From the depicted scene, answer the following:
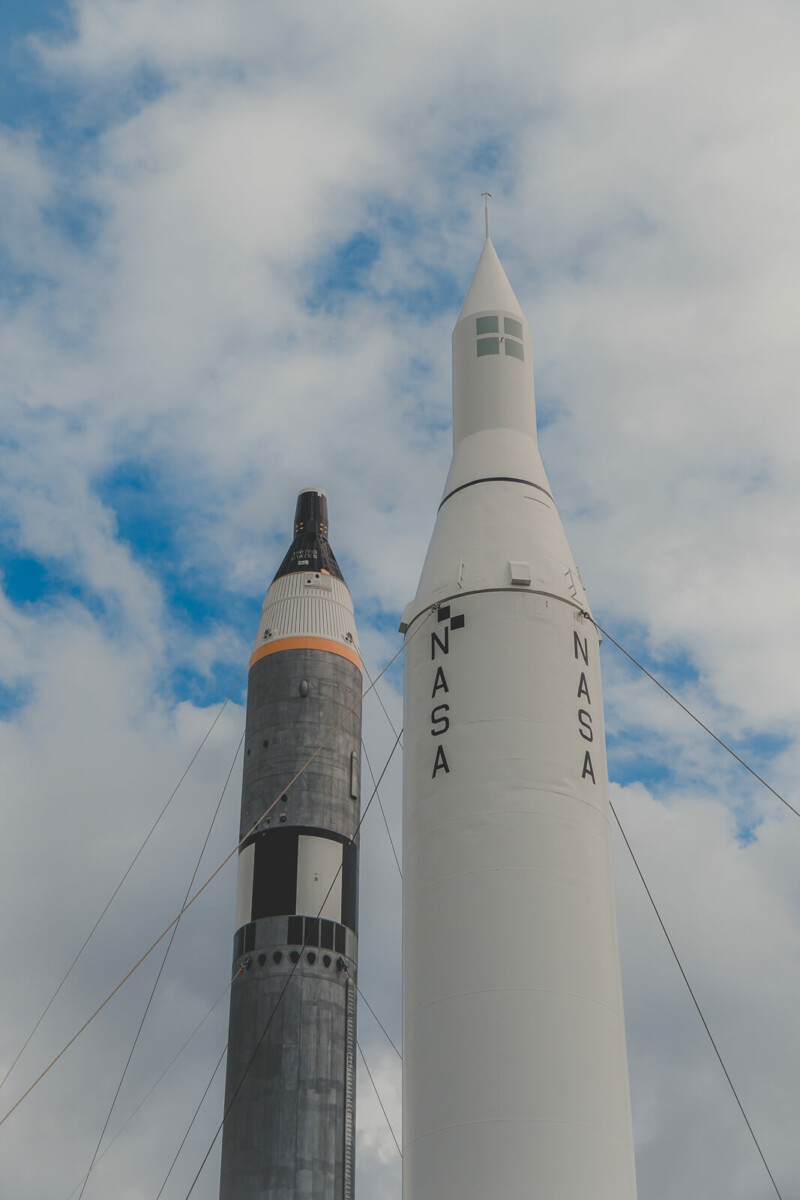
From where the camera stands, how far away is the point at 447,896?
473 inches

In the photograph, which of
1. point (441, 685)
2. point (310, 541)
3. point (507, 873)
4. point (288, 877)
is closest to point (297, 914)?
point (288, 877)

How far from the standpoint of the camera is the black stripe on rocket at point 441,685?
12664 mm

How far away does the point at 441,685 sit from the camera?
512 inches

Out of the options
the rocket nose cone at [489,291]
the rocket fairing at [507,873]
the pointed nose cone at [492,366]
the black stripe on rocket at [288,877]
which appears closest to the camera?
the rocket fairing at [507,873]

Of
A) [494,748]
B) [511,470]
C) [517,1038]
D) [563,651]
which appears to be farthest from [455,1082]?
[511,470]

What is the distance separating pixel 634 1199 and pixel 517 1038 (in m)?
1.66

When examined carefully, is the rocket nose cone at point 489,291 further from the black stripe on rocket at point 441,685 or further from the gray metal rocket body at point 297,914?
the gray metal rocket body at point 297,914

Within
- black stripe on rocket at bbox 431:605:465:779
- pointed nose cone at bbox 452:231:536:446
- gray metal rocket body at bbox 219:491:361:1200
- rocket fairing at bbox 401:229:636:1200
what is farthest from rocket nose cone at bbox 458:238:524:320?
gray metal rocket body at bbox 219:491:361:1200

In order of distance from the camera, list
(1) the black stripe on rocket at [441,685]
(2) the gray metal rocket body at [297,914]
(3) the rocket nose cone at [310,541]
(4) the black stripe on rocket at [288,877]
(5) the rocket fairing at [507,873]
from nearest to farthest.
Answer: (5) the rocket fairing at [507,873], (1) the black stripe on rocket at [441,685], (2) the gray metal rocket body at [297,914], (4) the black stripe on rocket at [288,877], (3) the rocket nose cone at [310,541]

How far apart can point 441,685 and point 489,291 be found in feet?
18.1

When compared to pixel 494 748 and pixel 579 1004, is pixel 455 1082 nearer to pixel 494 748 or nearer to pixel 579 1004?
pixel 579 1004

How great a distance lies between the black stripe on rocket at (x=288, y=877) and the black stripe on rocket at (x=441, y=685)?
25.1ft

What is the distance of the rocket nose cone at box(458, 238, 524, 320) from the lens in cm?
1593

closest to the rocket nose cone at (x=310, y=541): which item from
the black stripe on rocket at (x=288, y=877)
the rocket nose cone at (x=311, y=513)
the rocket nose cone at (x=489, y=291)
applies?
the rocket nose cone at (x=311, y=513)
